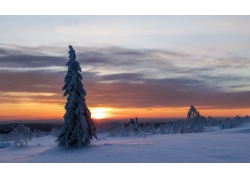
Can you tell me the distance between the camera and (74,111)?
29.7 metres

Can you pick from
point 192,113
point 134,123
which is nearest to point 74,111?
point 192,113

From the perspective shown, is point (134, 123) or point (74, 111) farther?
point (134, 123)

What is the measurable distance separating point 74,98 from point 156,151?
10.7 meters

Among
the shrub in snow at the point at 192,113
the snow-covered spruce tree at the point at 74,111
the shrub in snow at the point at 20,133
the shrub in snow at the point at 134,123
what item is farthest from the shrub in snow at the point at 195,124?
the snow-covered spruce tree at the point at 74,111

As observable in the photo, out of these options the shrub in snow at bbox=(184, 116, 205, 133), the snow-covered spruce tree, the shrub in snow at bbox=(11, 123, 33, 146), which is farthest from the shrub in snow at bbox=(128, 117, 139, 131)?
the snow-covered spruce tree

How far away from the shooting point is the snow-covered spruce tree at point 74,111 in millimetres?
29328

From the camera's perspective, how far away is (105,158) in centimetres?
2239

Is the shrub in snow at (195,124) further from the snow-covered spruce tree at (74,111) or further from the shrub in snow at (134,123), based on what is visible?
the snow-covered spruce tree at (74,111)

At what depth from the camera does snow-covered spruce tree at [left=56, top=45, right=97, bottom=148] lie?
2933 cm

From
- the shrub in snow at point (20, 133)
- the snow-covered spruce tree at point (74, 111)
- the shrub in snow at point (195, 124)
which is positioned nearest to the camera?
the snow-covered spruce tree at point (74, 111)

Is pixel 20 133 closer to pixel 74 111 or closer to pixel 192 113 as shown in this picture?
pixel 74 111

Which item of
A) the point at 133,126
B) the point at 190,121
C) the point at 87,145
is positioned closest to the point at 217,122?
the point at 133,126

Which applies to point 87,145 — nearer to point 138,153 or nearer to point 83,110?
point 83,110
